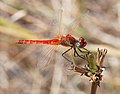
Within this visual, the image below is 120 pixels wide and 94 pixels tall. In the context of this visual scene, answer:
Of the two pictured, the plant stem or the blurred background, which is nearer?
the plant stem

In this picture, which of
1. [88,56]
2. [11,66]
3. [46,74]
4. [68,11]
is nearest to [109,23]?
[68,11]

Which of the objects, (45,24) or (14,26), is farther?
(45,24)

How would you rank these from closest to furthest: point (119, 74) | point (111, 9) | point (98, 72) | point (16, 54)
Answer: point (98, 72), point (119, 74), point (16, 54), point (111, 9)

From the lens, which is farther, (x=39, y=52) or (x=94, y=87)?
(x=39, y=52)

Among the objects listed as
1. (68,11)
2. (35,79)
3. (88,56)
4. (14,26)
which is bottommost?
(35,79)

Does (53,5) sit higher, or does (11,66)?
(53,5)

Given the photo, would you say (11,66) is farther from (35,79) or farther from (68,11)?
(68,11)

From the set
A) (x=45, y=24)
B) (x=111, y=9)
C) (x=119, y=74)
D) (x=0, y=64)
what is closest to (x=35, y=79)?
(x=0, y=64)

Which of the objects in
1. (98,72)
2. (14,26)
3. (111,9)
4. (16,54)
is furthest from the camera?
(111,9)

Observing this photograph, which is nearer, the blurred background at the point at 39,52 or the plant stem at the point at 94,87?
the plant stem at the point at 94,87

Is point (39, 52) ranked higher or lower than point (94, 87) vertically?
higher
